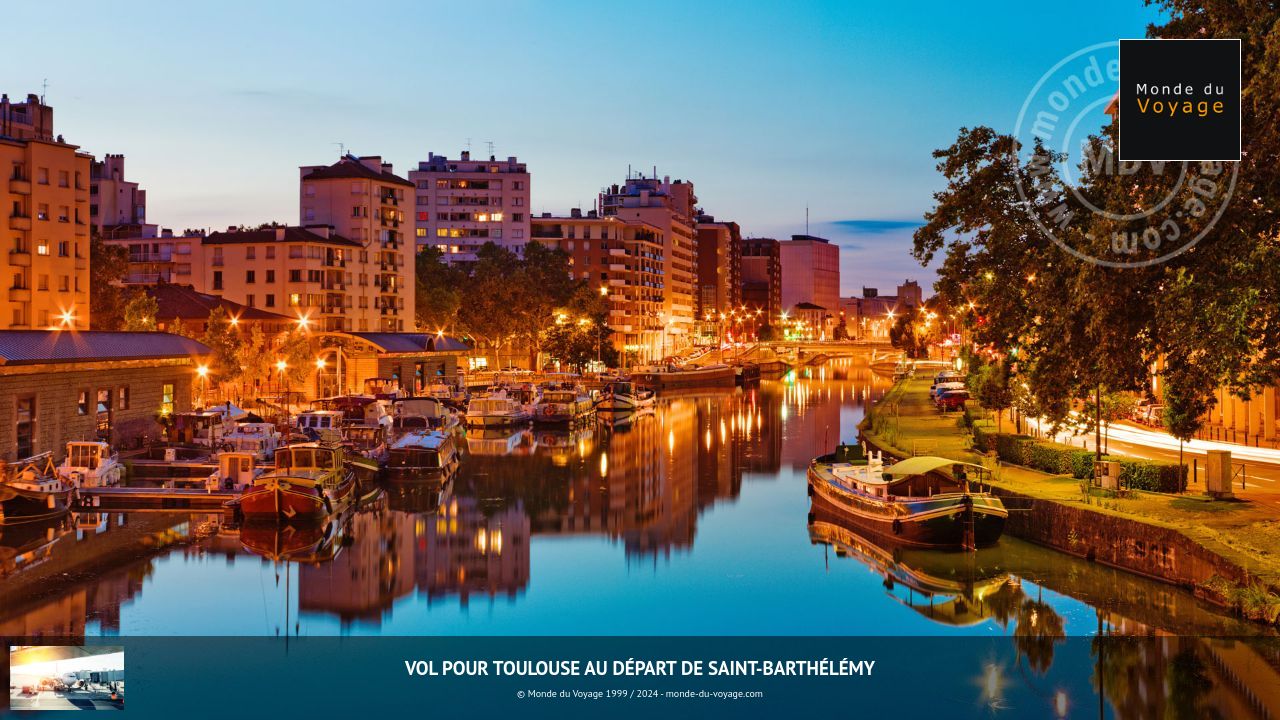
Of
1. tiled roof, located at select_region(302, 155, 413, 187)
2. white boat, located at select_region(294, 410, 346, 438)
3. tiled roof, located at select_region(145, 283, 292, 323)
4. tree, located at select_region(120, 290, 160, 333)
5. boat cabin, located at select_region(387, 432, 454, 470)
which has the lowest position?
boat cabin, located at select_region(387, 432, 454, 470)

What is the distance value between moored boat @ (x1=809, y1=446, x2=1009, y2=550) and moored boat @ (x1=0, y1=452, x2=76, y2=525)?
1167 inches

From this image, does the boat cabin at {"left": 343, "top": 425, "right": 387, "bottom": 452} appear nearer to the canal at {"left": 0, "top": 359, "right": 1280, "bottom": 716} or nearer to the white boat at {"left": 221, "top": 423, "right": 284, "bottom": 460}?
the white boat at {"left": 221, "top": 423, "right": 284, "bottom": 460}

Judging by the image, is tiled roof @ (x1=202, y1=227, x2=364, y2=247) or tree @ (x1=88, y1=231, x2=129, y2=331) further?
tiled roof @ (x1=202, y1=227, x2=364, y2=247)

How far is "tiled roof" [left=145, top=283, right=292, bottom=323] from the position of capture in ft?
309

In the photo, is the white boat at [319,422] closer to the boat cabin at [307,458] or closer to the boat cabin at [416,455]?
the boat cabin at [416,455]

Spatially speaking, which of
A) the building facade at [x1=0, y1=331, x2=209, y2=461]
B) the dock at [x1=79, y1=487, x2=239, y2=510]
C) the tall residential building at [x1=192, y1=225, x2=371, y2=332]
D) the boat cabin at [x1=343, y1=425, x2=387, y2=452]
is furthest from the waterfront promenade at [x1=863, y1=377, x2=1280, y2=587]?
the tall residential building at [x1=192, y1=225, x2=371, y2=332]

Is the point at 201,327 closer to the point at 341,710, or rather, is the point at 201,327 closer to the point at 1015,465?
the point at 1015,465

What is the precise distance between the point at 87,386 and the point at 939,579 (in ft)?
127

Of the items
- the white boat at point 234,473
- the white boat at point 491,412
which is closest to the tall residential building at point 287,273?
the white boat at point 491,412

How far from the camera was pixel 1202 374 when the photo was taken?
28.8 meters

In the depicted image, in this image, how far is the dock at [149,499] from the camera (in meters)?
44.7

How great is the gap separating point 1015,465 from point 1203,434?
16384 millimetres

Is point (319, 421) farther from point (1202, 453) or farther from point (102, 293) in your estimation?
point (1202, 453)

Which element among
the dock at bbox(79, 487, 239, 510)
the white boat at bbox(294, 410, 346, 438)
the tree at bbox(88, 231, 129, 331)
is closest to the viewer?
the dock at bbox(79, 487, 239, 510)
